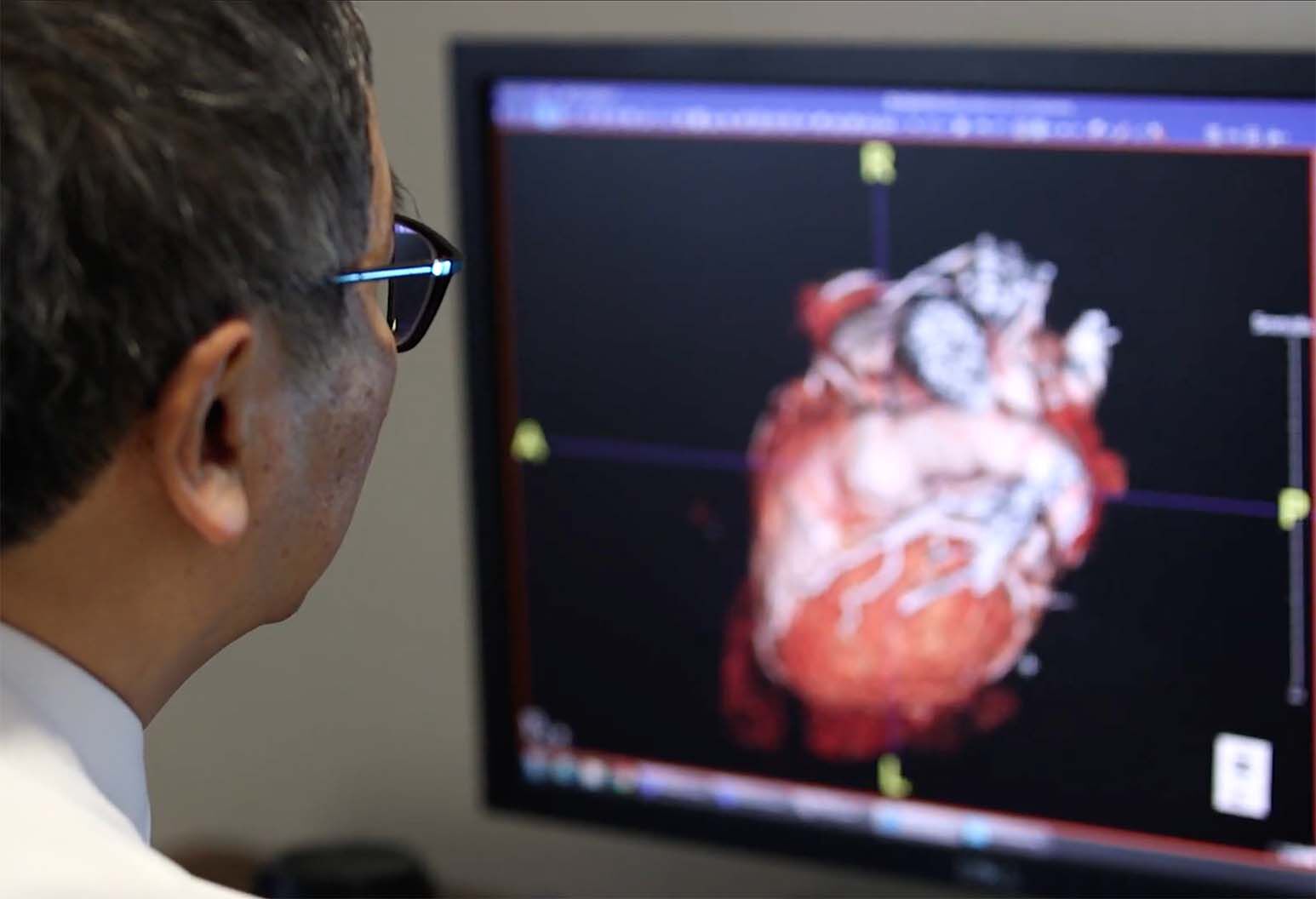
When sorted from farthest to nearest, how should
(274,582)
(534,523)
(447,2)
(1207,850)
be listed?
(447,2) < (534,523) < (1207,850) < (274,582)

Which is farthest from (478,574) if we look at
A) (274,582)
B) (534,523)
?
(274,582)

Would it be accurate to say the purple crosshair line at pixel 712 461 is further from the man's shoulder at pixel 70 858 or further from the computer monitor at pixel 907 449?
the man's shoulder at pixel 70 858

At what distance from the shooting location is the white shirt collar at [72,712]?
0.76 meters

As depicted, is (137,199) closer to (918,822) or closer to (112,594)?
(112,594)

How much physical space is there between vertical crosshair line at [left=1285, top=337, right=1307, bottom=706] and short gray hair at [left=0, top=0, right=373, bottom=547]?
588 millimetres

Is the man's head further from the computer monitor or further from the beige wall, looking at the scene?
the beige wall

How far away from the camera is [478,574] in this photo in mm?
1402

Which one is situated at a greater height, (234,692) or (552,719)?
(552,719)

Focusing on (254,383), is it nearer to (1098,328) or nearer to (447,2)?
(1098,328)

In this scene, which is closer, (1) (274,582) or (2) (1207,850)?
(1) (274,582)

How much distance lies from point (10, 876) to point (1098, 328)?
0.69 metres

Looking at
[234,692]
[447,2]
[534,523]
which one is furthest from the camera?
[234,692]

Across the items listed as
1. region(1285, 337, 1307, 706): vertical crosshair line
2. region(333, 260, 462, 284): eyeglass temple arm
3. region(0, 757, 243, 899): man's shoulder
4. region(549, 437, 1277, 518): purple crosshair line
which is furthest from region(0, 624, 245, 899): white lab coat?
region(1285, 337, 1307, 706): vertical crosshair line

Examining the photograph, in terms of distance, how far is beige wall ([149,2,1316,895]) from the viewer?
1.49 meters
